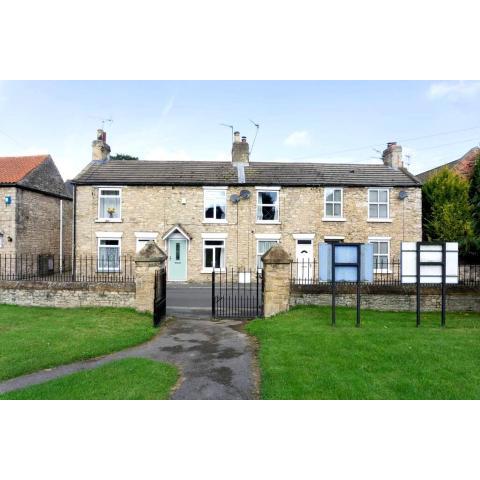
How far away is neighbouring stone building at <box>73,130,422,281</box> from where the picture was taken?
19.4 m

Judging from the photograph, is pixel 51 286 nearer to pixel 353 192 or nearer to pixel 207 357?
pixel 207 357

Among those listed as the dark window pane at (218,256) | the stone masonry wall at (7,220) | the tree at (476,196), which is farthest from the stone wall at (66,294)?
the tree at (476,196)

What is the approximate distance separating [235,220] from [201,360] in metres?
13.9

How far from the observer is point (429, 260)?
8656 millimetres

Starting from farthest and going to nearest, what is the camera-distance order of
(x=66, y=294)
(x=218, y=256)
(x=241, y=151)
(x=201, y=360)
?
1. (x=241, y=151)
2. (x=218, y=256)
3. (x=66, y=294)
4. (x=201, y=360)

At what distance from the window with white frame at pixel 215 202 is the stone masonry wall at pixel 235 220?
384mm

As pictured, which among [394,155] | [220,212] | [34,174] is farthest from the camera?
[394,155]

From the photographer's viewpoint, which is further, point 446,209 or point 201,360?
point 446,209

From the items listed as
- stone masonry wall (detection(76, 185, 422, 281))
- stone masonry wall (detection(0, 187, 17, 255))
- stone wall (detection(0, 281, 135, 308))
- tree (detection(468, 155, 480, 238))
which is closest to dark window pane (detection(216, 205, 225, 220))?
stone masonry wall (detection(76, 185, 422, 281))

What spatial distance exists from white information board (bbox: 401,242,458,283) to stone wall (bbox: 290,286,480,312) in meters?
1.54

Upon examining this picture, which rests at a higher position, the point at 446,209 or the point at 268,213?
the point at 446,209

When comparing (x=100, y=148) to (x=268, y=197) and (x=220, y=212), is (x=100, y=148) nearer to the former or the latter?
(x=220, y=212)

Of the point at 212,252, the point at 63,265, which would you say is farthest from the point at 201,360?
the point at 63,265

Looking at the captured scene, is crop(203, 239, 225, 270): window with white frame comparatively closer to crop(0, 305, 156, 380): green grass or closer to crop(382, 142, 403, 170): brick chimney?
crop(0, 305, 156, 380): green grass
